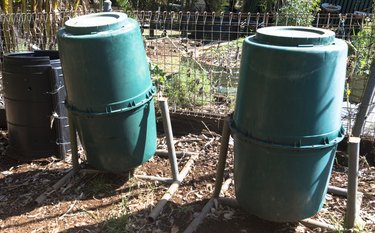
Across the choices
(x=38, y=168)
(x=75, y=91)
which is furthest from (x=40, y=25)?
(x=75, y=91)

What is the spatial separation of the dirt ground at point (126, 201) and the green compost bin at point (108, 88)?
0.30 metres

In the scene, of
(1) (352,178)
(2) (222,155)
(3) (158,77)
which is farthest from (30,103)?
(1) (352,178)

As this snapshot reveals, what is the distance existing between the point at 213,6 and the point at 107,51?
435 inches

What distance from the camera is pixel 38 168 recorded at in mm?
4059

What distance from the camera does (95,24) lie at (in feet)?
10.2

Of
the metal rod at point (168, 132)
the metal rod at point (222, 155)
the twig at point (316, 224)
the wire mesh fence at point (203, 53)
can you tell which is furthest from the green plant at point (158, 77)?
the twig at point (316, 224)

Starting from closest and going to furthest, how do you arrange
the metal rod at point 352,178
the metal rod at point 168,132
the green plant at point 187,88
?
the metal rod at point 352,178, the metal rod at point 168,132, the green plant at point 187,88

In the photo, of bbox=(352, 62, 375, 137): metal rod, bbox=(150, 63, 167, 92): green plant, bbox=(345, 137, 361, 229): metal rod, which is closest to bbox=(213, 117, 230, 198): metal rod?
bbox=(345, 137, 361, 229): metal rod

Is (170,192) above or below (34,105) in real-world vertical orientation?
below

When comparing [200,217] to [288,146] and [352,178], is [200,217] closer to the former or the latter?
[288,146]

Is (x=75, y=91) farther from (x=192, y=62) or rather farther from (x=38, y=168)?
(x=192, y=62)

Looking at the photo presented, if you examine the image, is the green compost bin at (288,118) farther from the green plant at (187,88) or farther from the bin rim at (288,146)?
the green plant at (187,88)

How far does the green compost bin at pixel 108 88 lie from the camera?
305 cm

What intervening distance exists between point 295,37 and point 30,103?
2643 millimetres
